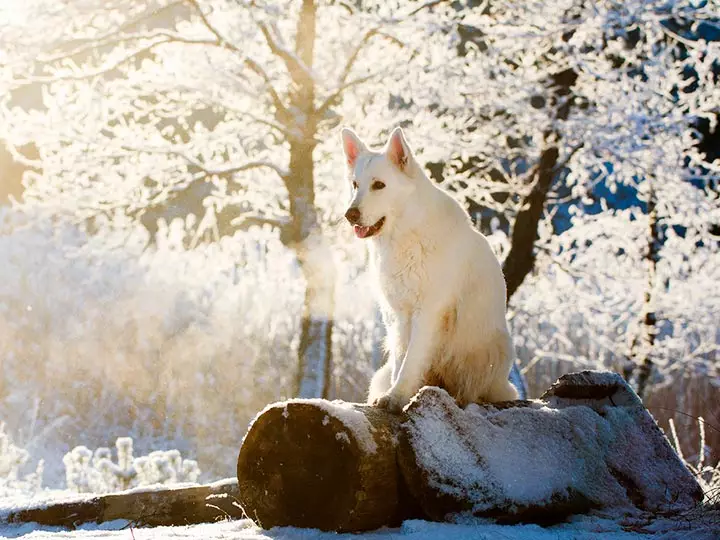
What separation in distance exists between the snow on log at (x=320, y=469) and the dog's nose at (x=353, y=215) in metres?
0.97

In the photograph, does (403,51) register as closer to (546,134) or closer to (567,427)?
(546,134)

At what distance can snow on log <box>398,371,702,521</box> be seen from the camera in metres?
3.30

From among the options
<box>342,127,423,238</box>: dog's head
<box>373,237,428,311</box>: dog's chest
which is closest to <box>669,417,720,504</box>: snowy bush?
<box>373,237,428,311</box>: dog's chest

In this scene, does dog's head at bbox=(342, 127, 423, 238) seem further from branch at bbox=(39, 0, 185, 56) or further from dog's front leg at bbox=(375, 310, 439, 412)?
branch at bbox=(39, 0, 185, 56)

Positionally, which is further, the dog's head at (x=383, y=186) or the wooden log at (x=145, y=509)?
the wooden log at (x=145, y=509)

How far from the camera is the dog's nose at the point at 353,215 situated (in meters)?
3.83

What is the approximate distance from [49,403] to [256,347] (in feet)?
9.97

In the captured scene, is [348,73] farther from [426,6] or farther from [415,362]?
[415,362]

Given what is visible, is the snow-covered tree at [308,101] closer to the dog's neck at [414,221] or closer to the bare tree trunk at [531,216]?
the bare tree trunk at [531,216]

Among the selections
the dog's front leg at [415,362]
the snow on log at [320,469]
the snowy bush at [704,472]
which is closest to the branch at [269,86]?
the snowy bush at [704,472]

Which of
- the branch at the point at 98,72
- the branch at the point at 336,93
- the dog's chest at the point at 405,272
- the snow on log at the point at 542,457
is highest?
the branch at the point at 98,72

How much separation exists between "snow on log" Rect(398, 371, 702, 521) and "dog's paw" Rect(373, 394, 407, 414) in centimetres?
20

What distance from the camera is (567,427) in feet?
13.0

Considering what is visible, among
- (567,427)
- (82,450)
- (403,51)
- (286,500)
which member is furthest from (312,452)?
(403,51)
